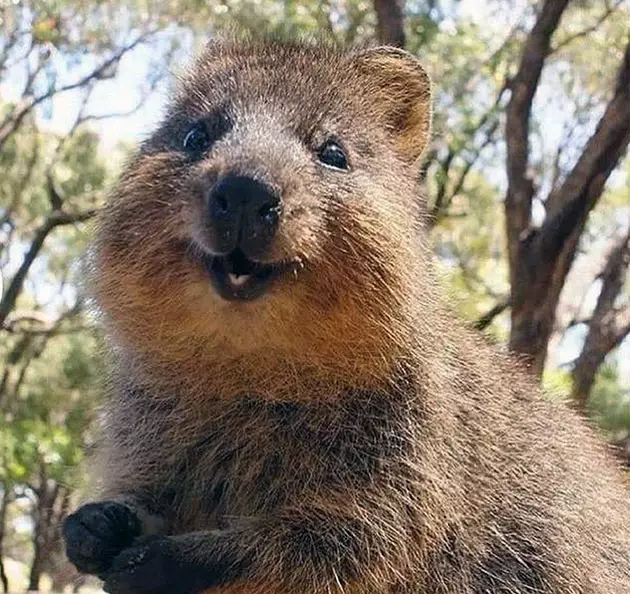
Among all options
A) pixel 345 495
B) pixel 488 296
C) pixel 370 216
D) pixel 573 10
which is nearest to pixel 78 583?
pixel 345 495

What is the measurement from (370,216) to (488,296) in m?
16.9

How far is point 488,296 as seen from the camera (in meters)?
20.2

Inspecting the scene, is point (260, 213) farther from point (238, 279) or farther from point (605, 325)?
point (605, 325)

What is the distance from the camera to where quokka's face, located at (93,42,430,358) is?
3268 millimetres

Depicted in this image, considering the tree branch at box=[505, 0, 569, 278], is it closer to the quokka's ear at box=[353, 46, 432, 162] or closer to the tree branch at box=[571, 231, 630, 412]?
the tree branch at box=[571, 231, 630, 412]

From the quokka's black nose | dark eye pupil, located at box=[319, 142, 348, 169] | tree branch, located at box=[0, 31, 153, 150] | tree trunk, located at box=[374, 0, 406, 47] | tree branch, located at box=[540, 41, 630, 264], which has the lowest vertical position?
the quokka's black nose

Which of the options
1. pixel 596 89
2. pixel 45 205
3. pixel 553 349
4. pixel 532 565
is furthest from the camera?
pixel 45 205

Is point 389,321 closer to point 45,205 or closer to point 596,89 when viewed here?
point 596,89

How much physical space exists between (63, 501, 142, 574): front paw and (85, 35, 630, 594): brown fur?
0.30 meters

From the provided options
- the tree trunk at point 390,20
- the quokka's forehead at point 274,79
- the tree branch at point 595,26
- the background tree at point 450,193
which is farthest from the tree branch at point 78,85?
the quokka's forehead at point 274,79

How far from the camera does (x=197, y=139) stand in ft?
12.4

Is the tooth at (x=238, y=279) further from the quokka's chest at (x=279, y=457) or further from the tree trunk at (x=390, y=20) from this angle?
the tree trunk at (x=390, y=20)

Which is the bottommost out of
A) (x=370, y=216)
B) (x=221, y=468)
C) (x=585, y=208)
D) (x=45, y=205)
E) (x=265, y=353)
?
(x=221, y=468)

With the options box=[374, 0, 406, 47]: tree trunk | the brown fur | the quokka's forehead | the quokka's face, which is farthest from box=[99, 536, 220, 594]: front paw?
box=[374, 0, 406, 47]: tree trunk
